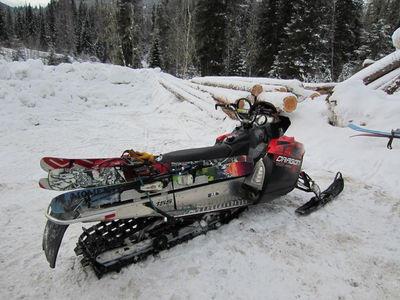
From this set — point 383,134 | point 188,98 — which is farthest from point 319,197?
point 188,98

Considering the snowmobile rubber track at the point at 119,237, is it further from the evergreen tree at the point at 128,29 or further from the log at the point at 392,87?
the evergreen tree at the point at 128,29

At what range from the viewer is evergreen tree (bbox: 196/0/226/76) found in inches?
1149

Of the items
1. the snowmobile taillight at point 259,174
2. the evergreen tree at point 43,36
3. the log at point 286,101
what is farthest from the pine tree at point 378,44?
the evergreen tree at point 43,36

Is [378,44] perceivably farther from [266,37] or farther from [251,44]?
[251,44]

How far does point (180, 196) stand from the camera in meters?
3.48

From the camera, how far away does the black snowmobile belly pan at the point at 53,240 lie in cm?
287

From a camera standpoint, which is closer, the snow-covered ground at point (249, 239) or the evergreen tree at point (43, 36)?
the snow-covered ground at point (249, 239)

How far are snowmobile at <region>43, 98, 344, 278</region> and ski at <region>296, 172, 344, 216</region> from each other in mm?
13

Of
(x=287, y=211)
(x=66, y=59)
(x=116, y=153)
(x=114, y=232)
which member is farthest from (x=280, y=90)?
(x=66, y=59)

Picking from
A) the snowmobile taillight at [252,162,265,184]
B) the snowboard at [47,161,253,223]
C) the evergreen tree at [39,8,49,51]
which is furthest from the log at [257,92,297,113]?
the evergreen tree at [39,8,49,51]

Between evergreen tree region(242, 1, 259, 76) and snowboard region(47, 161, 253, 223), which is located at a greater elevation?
evergreen tree region(242, 1, 259, 76)

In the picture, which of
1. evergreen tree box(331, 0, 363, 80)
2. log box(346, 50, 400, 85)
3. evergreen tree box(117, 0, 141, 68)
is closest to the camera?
log box(346, 50, 400, 85)

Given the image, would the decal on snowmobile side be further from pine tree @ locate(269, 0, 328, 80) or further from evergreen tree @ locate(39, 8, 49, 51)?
evergreen tree @ locate(39, 8, 49, 51)

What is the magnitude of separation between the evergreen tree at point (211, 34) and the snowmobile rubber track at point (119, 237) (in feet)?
90.9
